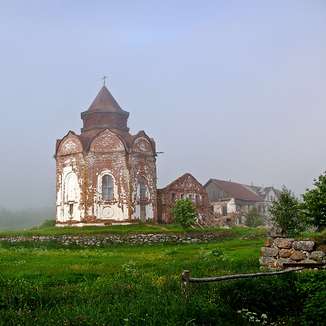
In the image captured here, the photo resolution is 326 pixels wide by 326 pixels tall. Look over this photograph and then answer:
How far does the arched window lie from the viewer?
47.1m

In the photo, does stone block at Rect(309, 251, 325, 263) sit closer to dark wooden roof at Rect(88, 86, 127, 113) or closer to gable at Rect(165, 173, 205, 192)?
gable at Rect(165, 173, 205, 192)

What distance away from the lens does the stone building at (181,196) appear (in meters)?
51.6

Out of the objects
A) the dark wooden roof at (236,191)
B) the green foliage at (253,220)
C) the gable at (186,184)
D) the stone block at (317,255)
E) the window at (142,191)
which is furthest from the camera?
the dark wooden roof at (236,191)

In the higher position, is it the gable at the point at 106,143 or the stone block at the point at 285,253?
the gable at the point at 106,143

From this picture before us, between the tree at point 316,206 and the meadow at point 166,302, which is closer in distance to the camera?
the meadow at point 166,302

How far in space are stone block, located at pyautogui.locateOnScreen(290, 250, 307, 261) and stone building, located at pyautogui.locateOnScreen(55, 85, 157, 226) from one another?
1236 inches

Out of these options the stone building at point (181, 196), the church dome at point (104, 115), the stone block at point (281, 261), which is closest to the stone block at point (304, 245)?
the stone block at point (281, 261)

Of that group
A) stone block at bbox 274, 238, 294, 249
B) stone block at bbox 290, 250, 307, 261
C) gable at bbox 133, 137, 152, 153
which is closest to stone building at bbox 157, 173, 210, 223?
gable at bbox 133, 137, 152, 153

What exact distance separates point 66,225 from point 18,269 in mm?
29823

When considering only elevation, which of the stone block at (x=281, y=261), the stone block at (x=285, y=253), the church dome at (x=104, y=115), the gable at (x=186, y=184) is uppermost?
the church dome at (x=104, y=115)

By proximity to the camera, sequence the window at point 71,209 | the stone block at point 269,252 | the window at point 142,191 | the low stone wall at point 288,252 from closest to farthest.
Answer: the low stone wall at point 288,252
the stone block at point 269,252
the window at point 71,209
the window at point 142,191

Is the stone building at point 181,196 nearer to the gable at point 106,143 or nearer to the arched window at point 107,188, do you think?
the arched window at point 107,188

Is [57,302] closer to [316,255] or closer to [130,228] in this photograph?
[316,255]

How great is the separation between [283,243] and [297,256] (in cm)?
65
